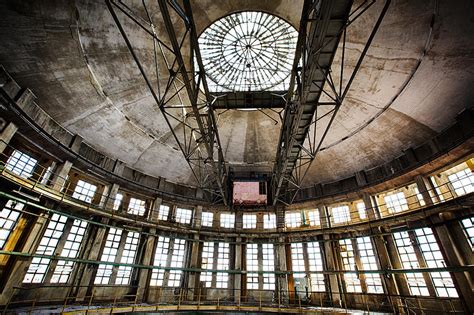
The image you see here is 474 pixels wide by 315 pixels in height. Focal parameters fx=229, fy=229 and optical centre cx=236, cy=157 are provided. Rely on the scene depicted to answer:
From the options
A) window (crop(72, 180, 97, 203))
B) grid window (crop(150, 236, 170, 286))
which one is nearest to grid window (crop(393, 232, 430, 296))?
grid window (crop(150, 236, 170, 286))

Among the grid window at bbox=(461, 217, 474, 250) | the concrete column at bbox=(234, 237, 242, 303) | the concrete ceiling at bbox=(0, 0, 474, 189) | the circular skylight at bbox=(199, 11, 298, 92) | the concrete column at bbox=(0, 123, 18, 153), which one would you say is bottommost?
the concrete column at bbox=(234, 237, 242, 303)

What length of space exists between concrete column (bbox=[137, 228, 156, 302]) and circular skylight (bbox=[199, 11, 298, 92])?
11.1 meters

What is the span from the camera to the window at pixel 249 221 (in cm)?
1925

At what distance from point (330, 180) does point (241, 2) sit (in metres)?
13.4

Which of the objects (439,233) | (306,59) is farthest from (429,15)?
(439,233)

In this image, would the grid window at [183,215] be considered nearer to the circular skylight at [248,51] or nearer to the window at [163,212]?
the window at [163,212]

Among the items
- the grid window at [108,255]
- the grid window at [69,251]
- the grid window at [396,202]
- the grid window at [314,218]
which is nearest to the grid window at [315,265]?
the grid window at [314,218]

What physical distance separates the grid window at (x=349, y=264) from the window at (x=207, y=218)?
9971 millimetres

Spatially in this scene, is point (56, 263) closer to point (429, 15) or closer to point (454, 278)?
point (454, 278)

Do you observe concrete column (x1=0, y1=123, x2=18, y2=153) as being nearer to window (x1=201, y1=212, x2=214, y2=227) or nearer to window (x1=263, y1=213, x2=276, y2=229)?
window (x1=201, y1=212, x2=214, y2=227)

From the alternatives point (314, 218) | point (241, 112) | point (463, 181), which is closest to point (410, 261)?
point (463, 181)

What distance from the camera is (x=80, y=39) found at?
33.4 feet

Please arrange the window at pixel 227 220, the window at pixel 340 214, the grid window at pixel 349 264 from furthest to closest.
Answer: the window at pixel 227 220
the window at pixel 340 214
the grid window at pixel 349 264

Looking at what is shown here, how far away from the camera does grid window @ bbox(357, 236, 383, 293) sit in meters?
13.8
